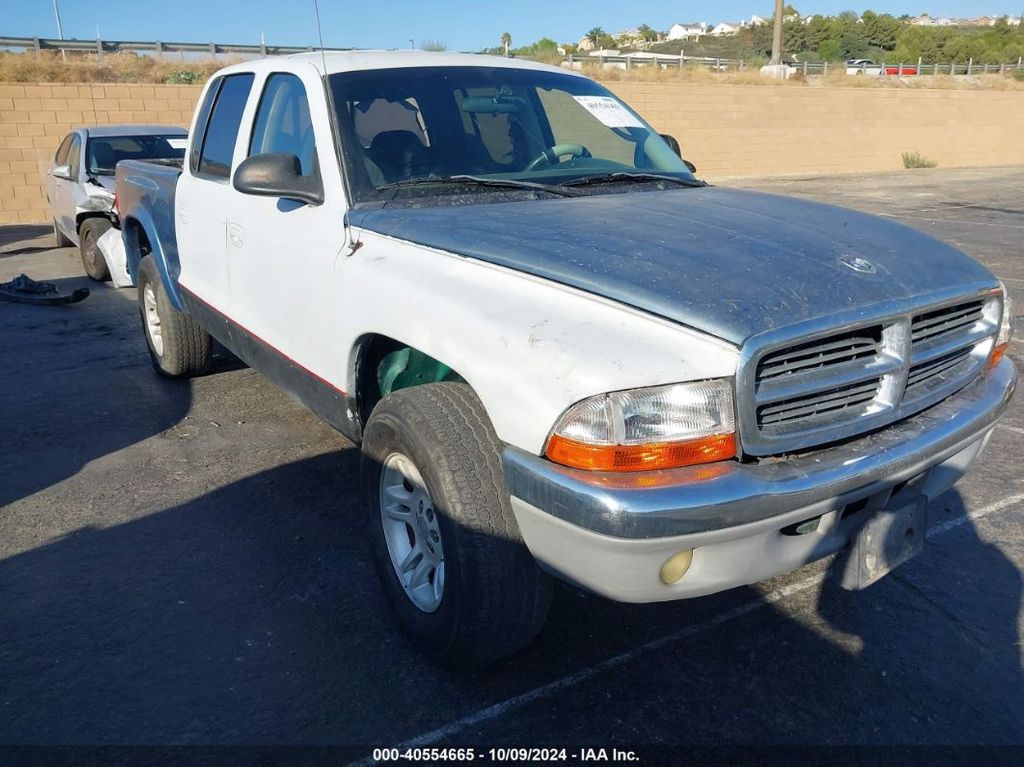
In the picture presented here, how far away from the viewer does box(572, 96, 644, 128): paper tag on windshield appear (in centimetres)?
421

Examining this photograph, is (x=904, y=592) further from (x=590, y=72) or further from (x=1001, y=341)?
(x=590, y=72)

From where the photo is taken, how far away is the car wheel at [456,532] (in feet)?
8.04

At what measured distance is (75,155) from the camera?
33.5 feet

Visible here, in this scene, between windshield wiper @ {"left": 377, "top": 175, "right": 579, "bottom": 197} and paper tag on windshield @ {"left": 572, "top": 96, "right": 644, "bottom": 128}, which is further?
paper tag on windshield @ {"left": 572, "top": 96, "right": 644, "bottom": 128}

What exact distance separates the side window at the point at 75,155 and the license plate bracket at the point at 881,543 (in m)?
9.95

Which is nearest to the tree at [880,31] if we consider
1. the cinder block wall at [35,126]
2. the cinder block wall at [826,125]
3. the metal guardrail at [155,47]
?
the cinder block wall at [826,125]

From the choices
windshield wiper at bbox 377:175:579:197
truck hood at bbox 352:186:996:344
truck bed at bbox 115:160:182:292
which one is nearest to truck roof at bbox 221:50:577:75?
windshield wiper at bbox 377:175:579:197

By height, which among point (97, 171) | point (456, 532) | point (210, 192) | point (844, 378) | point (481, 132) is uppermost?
point (481, 132)

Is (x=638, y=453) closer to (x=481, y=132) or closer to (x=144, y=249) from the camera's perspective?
(x=481, y=132)

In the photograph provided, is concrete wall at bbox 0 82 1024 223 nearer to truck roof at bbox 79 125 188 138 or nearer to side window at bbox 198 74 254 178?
truck roof at bbox 79 125 188 138

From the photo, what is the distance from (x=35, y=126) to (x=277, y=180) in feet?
54.9

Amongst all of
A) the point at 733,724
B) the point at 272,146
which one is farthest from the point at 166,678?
the point at 272,146

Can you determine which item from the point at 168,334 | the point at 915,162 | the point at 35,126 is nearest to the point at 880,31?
the point at 915,162

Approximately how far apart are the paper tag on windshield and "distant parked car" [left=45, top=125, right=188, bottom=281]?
6902mm
